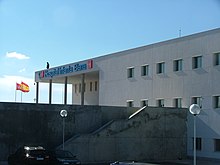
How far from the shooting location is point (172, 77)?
41938 millimetres

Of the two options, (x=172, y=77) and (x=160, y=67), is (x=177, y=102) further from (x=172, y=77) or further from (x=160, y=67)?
(x=160, y=67)

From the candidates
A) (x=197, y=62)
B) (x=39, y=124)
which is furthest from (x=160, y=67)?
(x=39, y=124)

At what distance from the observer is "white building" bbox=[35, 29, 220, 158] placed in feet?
123

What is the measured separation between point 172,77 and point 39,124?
14.0 m

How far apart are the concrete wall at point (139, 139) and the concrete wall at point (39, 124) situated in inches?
79.7

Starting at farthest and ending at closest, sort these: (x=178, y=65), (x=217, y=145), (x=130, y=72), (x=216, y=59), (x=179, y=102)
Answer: (x=130, y=72) < (x=178, y=65) < (x=179, y=102) < (x=216, y=59) < (x=217, y=145)

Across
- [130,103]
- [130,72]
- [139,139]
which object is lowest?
[139,139]

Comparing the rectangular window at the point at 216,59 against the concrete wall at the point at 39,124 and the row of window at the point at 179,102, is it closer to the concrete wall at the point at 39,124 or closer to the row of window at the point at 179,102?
the row of window at the point at 179,102

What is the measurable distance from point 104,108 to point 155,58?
9.14 metres

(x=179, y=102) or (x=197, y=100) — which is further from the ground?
(x=197, y=100)

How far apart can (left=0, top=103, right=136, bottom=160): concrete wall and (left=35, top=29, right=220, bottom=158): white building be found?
8.76m

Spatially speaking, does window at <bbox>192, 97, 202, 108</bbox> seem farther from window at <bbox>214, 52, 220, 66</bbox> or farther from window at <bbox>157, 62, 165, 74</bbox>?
window at <bbox>157, 62, 165, 74</bbox>

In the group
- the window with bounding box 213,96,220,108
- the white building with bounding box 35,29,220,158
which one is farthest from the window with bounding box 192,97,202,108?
the window with bounding box 213,96,220,108

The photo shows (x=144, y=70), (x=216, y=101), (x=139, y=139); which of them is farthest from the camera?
(x=144, y=70)
